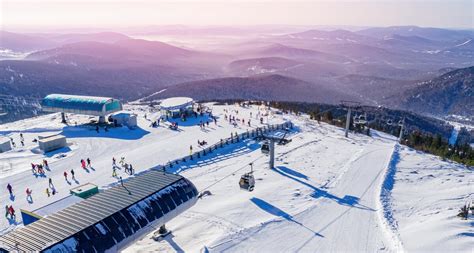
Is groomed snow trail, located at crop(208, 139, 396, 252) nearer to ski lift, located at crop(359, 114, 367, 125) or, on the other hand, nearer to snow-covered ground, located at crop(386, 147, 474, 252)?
snow-covered ground, located at crop(386, 147, 474, 252)

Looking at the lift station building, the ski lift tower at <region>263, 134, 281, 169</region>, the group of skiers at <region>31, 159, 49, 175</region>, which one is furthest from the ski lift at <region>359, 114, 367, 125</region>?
the group of skiers at <region>31, 159, 49, 175</region>


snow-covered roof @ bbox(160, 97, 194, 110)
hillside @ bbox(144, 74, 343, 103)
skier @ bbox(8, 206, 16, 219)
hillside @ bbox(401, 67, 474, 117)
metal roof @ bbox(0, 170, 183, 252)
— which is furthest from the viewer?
hillside @ bbox(144, 74, 343, 103)

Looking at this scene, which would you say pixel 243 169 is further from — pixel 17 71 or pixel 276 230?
pixel 17 71

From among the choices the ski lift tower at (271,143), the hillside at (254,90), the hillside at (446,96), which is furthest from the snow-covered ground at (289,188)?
the hillside at (446,96)

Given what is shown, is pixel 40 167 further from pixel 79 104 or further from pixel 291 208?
pixel 291 208

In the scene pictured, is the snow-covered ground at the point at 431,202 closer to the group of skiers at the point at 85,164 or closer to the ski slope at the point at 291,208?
the ski slope at the point at 291,208

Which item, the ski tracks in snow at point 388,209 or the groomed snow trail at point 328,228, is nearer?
the groomed snow trail at point 328,228
